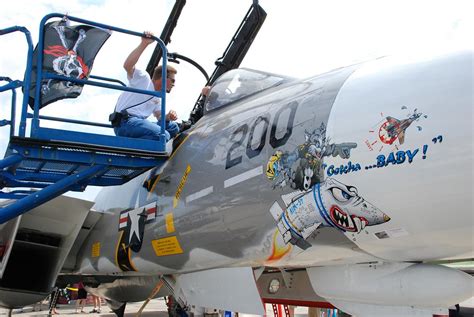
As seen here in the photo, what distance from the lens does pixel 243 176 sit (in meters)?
3.81

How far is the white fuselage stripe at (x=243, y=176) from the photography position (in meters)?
3.67

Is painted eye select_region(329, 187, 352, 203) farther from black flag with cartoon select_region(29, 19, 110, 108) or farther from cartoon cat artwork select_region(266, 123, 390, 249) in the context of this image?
black flag with cartoon select_region(29, 19, 110, 108)

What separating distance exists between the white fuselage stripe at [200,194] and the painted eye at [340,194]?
1.34 meters

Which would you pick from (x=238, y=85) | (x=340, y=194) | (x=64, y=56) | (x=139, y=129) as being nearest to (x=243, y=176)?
(x=340, y=194)

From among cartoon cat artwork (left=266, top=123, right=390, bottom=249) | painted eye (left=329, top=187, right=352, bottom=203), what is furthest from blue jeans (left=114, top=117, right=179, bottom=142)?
painted eye (left=329, top=187, right=352, bottom=203)

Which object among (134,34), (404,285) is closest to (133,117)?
(134,34)

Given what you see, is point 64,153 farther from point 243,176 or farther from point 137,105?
point 243,176

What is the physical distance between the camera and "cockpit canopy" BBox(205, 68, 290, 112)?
15.8 feet

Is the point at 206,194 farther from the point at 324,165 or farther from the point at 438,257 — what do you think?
the point at 438,257

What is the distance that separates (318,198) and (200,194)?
1.41 m

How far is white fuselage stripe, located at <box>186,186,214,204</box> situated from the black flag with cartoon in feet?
5.01

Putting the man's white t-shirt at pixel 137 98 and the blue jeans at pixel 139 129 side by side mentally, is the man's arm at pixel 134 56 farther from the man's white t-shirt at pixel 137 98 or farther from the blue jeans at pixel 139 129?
the blue jeans at pixel 139 129

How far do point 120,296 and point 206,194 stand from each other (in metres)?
5.56

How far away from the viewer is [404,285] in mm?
2947
